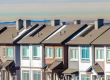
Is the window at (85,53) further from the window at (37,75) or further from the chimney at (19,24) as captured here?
the chimney at (19,24)

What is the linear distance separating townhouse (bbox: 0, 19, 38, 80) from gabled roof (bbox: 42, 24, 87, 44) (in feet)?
19.1

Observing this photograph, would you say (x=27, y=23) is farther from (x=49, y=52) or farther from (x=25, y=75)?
(x=25, y=75)

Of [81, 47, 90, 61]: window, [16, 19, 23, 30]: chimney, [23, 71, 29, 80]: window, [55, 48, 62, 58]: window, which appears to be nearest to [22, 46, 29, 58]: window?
[23, 71, 29, 80]: window

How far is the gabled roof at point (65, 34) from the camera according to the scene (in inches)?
2216

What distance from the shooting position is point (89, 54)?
174ft

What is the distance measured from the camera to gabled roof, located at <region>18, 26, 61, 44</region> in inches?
2308

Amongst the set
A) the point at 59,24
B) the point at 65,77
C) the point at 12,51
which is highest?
the point at 59,24

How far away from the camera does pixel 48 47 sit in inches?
2258

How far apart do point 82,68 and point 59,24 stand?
1208cm

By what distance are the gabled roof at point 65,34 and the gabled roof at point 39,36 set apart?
144cm

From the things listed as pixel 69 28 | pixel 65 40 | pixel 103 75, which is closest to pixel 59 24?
pixel 69 28

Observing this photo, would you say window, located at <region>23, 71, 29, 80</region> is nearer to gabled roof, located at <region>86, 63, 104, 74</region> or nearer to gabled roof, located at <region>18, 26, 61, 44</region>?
gabled roof, located at <region>18, 26, 61, 44</region>

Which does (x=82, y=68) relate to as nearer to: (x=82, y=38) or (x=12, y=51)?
(x=82, y=38)

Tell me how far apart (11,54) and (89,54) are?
14.1 m
